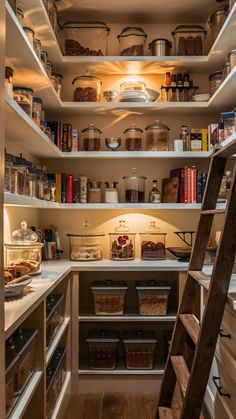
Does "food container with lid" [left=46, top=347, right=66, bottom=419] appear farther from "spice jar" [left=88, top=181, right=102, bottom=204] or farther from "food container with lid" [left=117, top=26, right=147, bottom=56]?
"food container with lid" [left=117, top=26, right=147, bottom=56]

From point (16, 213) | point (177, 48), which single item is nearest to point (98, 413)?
point (16, 213)

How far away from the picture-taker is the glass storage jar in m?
1.99

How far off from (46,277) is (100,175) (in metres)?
1.29

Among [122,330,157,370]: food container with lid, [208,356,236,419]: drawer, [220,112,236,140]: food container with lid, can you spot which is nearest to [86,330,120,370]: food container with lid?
[122,330,157,370]: food container with lid

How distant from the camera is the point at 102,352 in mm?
2895

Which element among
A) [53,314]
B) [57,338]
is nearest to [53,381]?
[57,338]

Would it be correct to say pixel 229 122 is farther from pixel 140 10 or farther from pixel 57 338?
pixel 57 338

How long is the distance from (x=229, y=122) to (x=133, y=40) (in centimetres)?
107

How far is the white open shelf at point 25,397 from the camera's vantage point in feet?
4.67

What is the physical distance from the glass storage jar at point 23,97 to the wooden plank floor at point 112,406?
6.04 feet

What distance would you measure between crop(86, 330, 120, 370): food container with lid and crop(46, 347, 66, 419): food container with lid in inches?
13.5

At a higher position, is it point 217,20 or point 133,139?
point 217,20

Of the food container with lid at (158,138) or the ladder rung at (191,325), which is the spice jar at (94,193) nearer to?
the food container with lid at (158,138)

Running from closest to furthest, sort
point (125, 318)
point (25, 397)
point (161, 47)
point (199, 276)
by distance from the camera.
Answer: point (25, 397) → point (199, 276) → point (125, 318) → point (161, 47)
